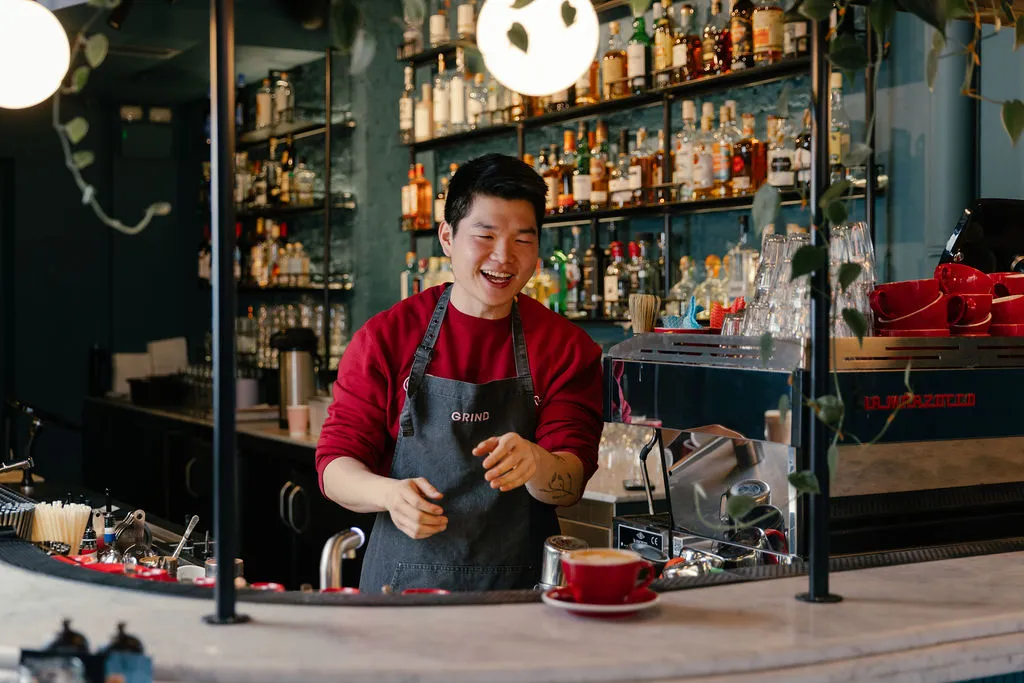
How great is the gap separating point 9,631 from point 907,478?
1.36 meters

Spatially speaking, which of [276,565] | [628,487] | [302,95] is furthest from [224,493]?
[302,95]

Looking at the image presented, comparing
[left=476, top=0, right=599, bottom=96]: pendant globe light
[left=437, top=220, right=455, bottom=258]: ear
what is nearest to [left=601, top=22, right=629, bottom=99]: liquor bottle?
[left=476, top=0, right=599, bottom=96]: pendant globe light

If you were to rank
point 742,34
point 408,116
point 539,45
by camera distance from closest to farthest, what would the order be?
point 539,45, point 742,34, point 408,116

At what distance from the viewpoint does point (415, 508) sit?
76.5 inches

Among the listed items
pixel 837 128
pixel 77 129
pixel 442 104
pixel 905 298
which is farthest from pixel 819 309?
pixel 442 104

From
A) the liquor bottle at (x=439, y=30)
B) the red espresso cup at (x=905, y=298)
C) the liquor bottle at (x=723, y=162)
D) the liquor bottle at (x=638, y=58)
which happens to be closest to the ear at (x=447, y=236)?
the red espresso cup at (x=905, y=298)

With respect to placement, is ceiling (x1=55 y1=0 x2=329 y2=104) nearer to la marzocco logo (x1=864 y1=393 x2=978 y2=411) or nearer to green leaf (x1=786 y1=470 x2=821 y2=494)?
la marzocco logo (x1=864 y1=393 x2=978 y2=411)

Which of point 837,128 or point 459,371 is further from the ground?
point 837,128

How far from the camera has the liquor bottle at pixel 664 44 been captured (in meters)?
3.97

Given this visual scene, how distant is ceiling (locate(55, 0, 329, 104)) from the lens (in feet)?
18.1

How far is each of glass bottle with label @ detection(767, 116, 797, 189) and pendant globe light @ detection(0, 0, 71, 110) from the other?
2121mm

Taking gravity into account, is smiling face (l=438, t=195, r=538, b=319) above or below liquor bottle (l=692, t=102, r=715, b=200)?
below

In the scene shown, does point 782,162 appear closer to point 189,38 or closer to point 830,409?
point 830,409

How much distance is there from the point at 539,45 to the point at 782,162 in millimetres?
848
